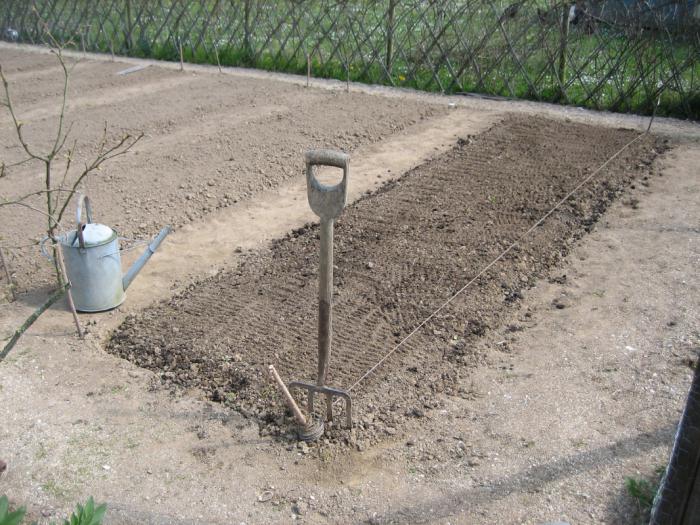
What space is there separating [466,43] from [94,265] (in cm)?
662

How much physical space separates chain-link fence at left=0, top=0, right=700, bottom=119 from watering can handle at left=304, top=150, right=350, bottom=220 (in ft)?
19.8

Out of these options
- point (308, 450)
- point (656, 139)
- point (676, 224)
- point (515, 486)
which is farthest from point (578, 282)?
point (656, 139)

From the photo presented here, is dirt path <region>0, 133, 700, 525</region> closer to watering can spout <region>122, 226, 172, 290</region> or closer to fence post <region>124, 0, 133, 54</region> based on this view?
watering can spout <region>122, 226, 172, 290</region>

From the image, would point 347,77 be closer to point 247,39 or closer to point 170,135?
point 247,39

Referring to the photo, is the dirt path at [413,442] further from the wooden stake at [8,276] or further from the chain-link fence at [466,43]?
the chain-link fence at [466,43]

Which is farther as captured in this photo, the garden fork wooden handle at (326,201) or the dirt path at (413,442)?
the dirt path at (413,442)

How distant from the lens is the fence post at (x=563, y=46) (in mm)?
8547

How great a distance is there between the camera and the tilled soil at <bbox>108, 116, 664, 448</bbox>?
3.50 m

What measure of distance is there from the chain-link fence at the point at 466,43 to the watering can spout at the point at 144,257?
452 centimetres

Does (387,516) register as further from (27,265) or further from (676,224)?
(676,224)

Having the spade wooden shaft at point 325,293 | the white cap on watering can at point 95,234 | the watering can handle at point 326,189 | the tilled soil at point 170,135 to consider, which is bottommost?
the tilled soil at point 170,135

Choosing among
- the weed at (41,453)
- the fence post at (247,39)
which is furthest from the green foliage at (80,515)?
the fence post at (247,39)

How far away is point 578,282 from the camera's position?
178 inches

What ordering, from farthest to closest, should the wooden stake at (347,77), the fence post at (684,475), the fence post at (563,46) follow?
the wooden stake at (347,77) < the fence post at (563,46) < the fence post at (684,475)
